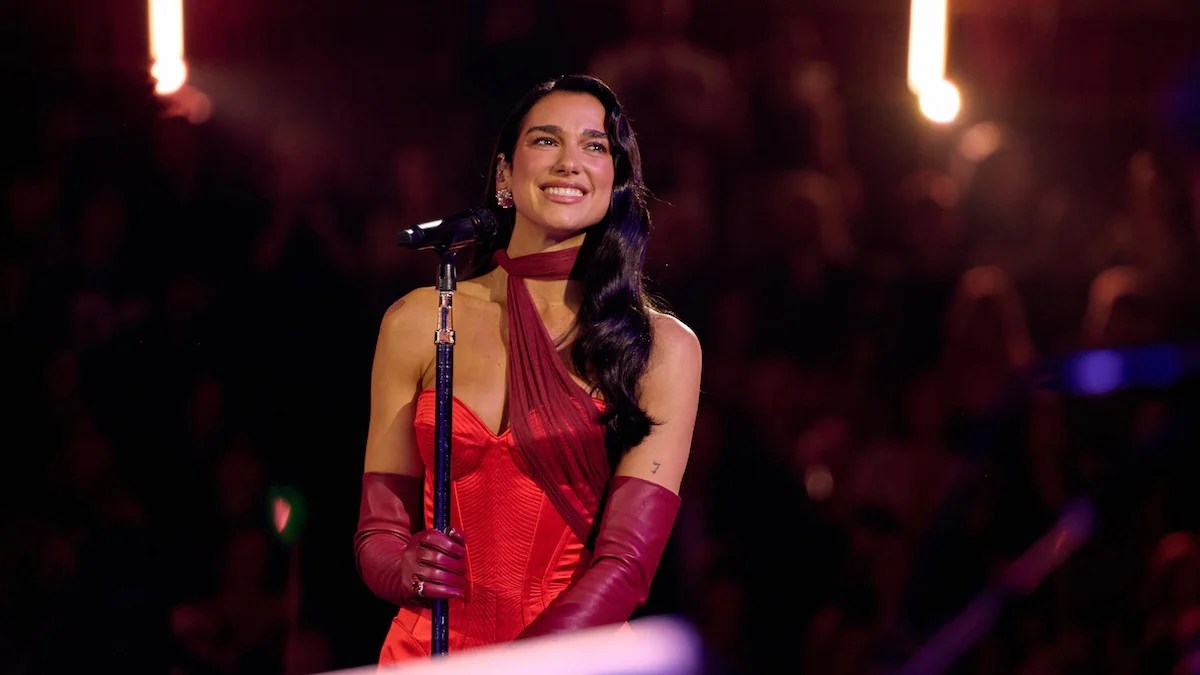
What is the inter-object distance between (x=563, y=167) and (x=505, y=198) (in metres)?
0.18

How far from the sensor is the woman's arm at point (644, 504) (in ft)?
7.52

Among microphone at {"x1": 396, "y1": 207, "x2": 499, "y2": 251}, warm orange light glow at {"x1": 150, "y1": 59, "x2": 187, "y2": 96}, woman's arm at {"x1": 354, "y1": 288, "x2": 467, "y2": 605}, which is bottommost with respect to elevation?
woman's arm at {"x1": 354, "y1": 288, "x2": 467, "y2": 605}

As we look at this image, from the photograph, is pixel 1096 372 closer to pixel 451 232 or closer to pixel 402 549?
pixel 402 549

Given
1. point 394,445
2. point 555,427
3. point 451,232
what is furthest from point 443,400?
point 394,445

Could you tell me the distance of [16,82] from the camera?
3.37m

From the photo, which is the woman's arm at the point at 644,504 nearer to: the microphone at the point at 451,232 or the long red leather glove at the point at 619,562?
the long red leather glove at the point at 619,562

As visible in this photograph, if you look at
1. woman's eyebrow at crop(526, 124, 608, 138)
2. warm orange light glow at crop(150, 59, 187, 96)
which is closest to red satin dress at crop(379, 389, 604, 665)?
woman's eyebrow at crop(526, 124, 608, 138)

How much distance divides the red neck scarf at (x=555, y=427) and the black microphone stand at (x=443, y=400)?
36 cm

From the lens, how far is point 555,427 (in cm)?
245

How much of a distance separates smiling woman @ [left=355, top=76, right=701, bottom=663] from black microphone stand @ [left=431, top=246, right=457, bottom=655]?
194 millimetres

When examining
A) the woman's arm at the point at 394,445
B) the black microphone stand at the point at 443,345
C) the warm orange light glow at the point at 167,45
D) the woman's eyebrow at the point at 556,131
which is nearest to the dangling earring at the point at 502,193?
the woman's eyebrow at the point at 556,131

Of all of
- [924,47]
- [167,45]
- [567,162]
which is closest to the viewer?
[567,162]

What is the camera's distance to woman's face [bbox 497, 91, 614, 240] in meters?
2.56

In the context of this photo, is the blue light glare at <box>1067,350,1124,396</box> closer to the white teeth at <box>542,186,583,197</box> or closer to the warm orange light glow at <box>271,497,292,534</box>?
the white teeth at <box>542,186,583,197</box>
